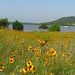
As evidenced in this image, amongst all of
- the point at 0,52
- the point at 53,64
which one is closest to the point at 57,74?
the point at 53,64

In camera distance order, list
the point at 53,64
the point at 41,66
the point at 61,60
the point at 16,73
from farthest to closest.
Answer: the point at 61,60
the point at 53,64
the point at 41,66
the point at 16,73

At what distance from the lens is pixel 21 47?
4000mm

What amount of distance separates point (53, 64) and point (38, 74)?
A: 0.53m

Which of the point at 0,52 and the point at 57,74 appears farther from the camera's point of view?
the point at 0,52

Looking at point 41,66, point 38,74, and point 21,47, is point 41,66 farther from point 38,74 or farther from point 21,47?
point 21,47

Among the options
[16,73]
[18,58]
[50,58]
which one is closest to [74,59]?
[50,58]

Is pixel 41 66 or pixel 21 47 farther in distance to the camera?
pixel 21 47

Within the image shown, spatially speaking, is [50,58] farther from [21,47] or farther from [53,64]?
[21,47]

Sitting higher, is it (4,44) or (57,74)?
(4,44)

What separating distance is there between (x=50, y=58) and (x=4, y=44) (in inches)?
55.3

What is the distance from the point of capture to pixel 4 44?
4.02m

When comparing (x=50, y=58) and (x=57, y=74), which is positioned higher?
(x=50, y=58)

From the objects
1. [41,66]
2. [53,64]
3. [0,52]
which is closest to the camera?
[41,66]

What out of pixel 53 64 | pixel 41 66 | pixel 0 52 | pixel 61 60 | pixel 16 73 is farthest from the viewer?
pixel 0 52
